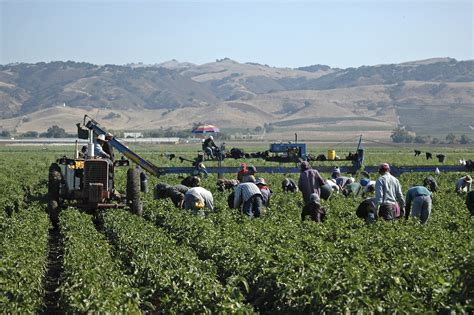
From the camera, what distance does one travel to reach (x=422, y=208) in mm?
17875

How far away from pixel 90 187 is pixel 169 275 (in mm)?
10303

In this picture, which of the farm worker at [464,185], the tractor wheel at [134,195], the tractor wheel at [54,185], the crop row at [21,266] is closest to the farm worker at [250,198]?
the tractor wheel at [134,195]

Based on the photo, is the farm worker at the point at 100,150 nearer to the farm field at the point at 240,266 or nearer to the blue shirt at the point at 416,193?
the farm field at the point at 240,266

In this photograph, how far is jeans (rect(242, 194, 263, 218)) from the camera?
19.3 meters

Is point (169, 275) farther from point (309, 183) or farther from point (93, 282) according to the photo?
point (309, 183)

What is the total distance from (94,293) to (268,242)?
14.3 ft

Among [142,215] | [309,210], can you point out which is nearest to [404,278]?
[309,210]

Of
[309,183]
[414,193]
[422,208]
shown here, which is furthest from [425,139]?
[422,208]

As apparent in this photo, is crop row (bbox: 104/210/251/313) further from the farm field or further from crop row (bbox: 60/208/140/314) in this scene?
crop row (bbox: 60/208/140/314)

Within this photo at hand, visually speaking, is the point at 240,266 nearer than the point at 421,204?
Yes

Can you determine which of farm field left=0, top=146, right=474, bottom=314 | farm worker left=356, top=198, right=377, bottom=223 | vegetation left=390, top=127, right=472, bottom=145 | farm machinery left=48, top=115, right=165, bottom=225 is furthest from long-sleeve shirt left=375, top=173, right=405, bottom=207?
vegetation left=390, top=127, right=472, bottom=145

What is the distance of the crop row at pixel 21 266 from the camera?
11.1m

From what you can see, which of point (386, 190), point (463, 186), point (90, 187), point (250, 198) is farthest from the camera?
point (463, 186)

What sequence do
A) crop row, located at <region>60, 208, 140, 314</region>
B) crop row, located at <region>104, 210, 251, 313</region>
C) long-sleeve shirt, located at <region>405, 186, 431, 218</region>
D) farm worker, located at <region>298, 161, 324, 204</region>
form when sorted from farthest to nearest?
1. farm worker, located at <region>298, 161, 324, 204</region>
2. long-sleeve shirt, located at <region>405, 186, 431, 218</region>
3. crop row, located at <region>104, 210, 251, 313</region>
4. crop row, located at <region>60, 208, 140, 314</region>
